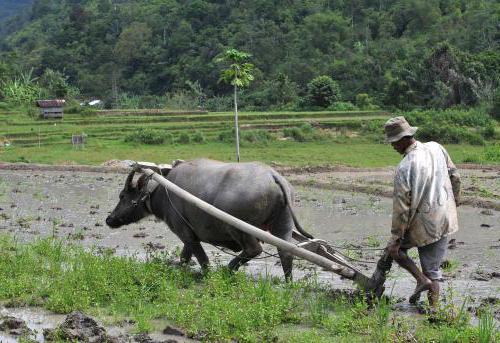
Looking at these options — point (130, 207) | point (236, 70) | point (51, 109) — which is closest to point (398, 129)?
point (130, 207)

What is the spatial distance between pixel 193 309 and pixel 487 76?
42539mm

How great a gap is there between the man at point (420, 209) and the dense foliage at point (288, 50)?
3685cm

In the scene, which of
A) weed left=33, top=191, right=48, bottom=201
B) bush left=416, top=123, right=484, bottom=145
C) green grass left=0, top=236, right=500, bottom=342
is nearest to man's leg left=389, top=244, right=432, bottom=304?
green grass left=0, top=236, right=500, bottom=342

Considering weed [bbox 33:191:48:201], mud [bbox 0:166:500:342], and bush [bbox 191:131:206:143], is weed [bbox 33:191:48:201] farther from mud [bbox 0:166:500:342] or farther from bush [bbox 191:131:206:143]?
bush [bbox 191:131:206:143]

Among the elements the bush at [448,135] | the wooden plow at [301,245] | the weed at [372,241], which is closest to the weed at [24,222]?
the wooden plow at [301,245]

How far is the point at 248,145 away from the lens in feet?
110

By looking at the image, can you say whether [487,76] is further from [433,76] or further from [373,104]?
[373,104]

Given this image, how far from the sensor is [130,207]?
9305 mm

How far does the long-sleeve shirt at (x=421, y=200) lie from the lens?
247 inches

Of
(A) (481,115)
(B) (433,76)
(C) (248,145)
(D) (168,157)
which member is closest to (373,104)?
(B) (433,76)

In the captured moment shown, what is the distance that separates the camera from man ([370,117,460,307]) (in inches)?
247

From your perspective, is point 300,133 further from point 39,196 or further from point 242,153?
point 39,196

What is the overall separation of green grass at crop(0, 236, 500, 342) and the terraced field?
28.1 metres

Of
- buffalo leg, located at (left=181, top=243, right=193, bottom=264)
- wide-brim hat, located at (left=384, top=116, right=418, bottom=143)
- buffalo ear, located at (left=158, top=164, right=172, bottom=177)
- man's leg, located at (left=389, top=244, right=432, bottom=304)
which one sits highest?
wide-brim hat, located at (left=384, top=116, right=418, bottom=143)
